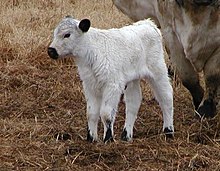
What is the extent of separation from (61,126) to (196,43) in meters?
1.36

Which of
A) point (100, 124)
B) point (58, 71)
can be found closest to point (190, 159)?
point (100, 124)

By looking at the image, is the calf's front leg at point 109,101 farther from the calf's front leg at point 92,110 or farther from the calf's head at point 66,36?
the calf's head at point 66,36

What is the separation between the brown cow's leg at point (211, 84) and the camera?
20.1 feet

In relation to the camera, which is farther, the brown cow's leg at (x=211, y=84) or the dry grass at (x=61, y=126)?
the brown cow's leg at (x=211, y=84)

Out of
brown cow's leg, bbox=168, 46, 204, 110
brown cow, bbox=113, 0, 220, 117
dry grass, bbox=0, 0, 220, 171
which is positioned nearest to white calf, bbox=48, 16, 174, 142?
dry grass, bbox=0, 0, 220, 171

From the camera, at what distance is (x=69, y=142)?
5164 millimetres

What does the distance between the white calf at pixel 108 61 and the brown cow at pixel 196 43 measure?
2.07ft

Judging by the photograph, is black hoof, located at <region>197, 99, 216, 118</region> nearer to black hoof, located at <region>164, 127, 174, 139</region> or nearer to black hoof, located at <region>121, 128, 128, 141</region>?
black hoof, located at <region>164, 127, 174, 139</region>

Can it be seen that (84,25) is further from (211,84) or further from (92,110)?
(211,84)

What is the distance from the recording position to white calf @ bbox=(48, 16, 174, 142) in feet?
16.0

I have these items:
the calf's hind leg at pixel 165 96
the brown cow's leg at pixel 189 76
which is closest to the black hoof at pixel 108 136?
the calf's hind leg at pixel 165 96

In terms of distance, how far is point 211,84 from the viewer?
245 inches

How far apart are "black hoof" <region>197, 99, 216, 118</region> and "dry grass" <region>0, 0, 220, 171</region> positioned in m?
0.09

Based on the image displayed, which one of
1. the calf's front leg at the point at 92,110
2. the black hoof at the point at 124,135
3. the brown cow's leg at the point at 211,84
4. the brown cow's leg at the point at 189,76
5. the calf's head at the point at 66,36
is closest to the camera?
the calf's head at the point at 66,36
